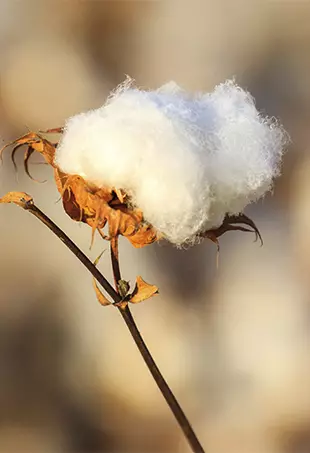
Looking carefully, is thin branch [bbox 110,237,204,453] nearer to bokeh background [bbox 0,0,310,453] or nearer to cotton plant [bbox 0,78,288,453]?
cotton plant [bbox 0,78,288,453]

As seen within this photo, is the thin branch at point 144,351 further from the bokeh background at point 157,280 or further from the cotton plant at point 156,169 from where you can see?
the bokeh background at point 157,280

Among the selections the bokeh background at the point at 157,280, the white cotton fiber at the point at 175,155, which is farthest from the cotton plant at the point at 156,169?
the bokeh background at the point at 157,280

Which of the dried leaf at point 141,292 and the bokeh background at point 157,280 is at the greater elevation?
the bokeh background at point 157,280

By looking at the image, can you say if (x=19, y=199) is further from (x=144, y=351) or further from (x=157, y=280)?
(x=157, y=280)

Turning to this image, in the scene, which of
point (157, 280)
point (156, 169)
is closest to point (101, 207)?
point (156, 169)

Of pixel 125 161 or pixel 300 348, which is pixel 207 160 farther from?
pixel 300 348

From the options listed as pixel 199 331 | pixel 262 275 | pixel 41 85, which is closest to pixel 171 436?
pixel 199 331
